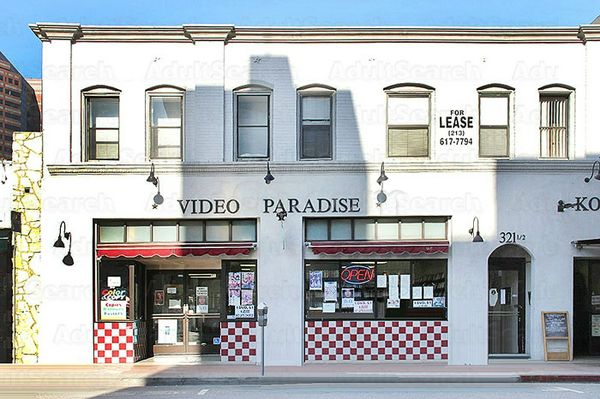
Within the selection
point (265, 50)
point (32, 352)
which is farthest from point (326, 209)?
point (32, 352)

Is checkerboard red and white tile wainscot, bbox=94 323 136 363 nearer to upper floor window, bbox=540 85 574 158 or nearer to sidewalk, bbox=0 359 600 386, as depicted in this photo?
sidewalk, bbox=0 359 600 386

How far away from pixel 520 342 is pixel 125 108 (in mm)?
11145

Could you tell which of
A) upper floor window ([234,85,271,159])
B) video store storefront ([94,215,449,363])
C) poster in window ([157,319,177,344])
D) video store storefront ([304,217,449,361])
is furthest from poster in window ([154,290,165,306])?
upper floor window ([234,85,271,159])

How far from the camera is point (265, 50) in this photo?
17.2m

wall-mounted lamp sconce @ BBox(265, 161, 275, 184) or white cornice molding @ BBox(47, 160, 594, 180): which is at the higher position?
white cornice molding @ BBox(47, 160, 594, 180)

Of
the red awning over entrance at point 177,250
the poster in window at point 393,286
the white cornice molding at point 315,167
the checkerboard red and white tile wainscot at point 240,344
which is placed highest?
the white cornice molding at point 315,167

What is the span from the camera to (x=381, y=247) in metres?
16.8

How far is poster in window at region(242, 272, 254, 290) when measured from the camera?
56.2 feet

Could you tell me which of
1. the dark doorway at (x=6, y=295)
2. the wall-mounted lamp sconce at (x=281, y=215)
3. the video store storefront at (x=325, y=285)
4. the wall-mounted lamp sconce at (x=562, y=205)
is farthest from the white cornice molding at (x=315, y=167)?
the dark doorway at (x=6, y=295)

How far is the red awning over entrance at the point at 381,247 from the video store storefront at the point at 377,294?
17 cm

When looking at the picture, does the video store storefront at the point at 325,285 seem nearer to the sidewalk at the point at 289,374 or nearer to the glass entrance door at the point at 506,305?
the sidewalk at the point at 289,374

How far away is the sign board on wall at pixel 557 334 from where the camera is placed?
16.9 metres

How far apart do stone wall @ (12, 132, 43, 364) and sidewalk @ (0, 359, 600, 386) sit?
100 cm

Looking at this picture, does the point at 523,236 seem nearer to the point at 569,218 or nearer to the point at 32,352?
the point at 569,218
